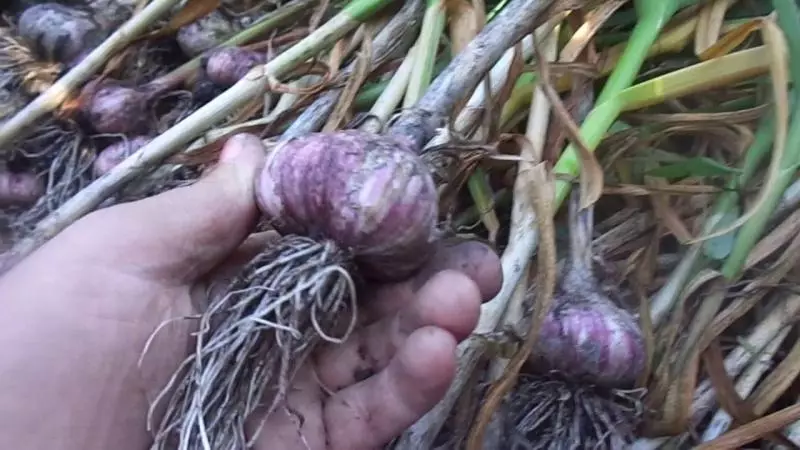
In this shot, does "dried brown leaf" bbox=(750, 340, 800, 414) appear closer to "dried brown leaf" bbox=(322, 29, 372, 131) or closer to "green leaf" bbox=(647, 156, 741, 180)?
"green leaf" bbox=(647, 156, 741, 180)

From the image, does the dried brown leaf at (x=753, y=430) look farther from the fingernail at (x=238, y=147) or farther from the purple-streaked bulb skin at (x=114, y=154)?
the purple-streaked bulb skin at (x=114, y=154)

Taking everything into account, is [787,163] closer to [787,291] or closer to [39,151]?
[787,291]

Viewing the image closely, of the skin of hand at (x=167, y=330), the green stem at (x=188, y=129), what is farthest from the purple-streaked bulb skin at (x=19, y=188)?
the skin of hand at (x=167, y=330)

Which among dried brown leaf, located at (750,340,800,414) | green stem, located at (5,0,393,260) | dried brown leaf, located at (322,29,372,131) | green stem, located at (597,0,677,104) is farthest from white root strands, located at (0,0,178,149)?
dried brown leaf, located at (750,340,800,414)

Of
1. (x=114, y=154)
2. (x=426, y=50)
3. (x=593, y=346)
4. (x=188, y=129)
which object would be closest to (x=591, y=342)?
(x=593, y=346)

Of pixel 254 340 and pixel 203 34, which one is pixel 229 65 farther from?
→ pixel 254 340

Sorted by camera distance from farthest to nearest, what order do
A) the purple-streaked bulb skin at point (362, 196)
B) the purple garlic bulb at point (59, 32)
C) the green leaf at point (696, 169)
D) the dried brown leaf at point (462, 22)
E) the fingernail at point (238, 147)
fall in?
the purple garlic bulb at point (59, 32)
the dried brown leaf at point (462, 22)
the green leaf at point (696, 169)
the fingernail at point (238, 147)
the purple-streaked bulb skin at point (362, 196)

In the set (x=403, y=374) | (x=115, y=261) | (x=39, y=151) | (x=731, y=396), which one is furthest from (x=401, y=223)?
(x=39, y=151)
